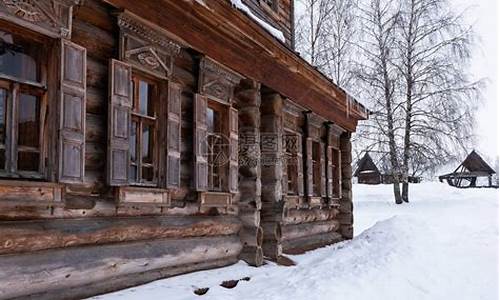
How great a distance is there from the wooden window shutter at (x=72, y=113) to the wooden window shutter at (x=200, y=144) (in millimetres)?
2012

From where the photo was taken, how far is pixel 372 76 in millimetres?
22859

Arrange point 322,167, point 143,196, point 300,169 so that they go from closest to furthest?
point 143,196
point 300,169
point 322,167

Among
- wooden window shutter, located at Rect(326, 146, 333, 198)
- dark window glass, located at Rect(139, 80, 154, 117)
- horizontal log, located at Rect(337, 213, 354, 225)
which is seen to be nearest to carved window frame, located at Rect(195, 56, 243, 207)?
dark window glass, located at Rect(139, 80, 154, 117)

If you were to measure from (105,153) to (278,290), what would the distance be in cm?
257

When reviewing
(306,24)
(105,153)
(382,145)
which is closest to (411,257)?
(105,153)

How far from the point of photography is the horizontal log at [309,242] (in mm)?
9962

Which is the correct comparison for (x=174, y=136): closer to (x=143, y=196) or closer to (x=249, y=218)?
(x=143, y=196)

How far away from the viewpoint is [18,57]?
4.46 m

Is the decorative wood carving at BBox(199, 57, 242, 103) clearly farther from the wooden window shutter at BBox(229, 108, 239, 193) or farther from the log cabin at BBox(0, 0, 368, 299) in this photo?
the wooden window shutter at BBox(229, 108, 239, 193)

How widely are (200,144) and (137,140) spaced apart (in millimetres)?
1042

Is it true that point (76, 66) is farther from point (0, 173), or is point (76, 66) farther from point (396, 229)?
point (396, 229)

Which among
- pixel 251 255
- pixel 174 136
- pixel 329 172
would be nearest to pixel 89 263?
pixel 174 136

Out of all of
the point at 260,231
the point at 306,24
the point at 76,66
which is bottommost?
the point at 260,231

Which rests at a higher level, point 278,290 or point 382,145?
point 382,145
